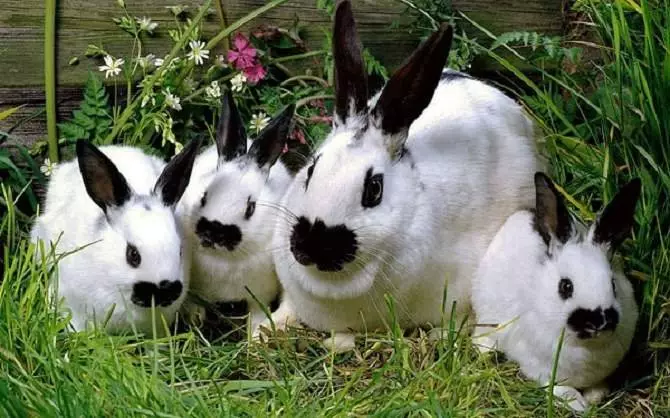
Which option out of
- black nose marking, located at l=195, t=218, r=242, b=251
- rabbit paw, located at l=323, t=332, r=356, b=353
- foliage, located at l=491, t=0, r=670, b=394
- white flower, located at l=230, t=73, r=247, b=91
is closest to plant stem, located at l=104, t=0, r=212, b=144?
white flower, located at l=230, t=73, r=247, b=91

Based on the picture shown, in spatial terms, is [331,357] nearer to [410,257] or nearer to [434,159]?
[410,257]

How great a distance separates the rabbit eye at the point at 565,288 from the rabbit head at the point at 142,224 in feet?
4.15

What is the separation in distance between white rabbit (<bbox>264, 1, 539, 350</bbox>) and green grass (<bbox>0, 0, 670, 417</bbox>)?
0.17 m

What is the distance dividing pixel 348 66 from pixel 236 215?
0.69 metres

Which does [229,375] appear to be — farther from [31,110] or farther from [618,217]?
[31,110]

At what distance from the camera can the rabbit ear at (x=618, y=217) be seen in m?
3.53

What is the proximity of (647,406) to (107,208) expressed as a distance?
1.98m

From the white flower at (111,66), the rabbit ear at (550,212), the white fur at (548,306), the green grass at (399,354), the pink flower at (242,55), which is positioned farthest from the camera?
the pink flower at (242,55)

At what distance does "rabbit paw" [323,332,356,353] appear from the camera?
3.95 metres

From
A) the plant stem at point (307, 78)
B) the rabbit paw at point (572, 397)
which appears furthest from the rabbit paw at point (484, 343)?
the plant stem at point (307, 78)

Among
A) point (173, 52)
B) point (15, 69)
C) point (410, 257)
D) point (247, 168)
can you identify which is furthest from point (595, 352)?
point (15, 69)

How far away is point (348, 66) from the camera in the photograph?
3.64 m

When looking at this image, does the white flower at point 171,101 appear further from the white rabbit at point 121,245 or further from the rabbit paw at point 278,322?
the rabbit paw at point 278,322

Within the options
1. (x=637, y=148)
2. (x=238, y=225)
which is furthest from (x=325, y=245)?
(x=637, y=148)
